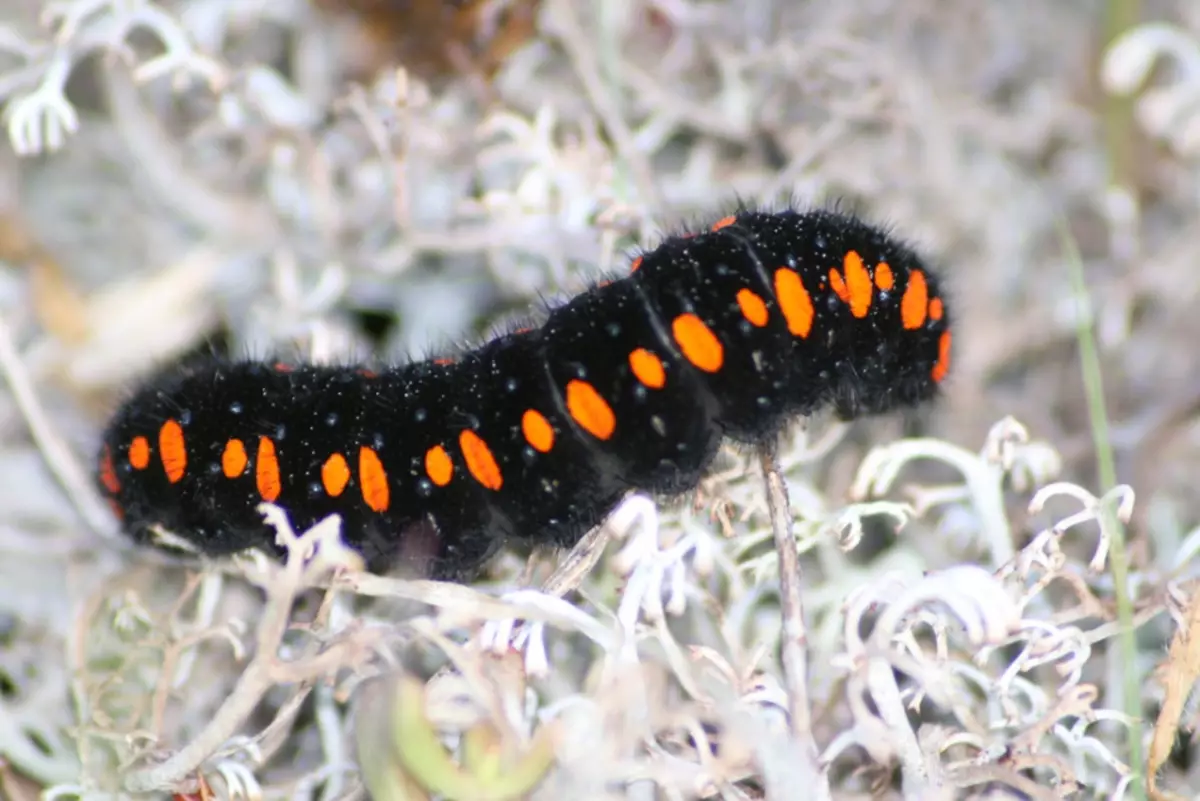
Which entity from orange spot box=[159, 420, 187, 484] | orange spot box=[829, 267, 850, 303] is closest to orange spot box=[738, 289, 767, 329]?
orange spot box=[829, 267, 850, 303]

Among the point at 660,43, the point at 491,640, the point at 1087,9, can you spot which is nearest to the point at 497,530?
the point at 491,640

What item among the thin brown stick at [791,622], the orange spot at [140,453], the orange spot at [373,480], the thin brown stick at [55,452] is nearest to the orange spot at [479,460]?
the orange spot at [373,480]

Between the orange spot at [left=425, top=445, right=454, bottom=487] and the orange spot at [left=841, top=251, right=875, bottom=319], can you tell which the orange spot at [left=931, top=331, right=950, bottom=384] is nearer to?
the orange spot at [left=841, top=251, right=875, bottom=319]

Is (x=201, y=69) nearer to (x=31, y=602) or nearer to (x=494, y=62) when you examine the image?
(x=494, y=62)

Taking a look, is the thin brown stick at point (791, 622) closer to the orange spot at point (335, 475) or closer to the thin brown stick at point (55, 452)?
the orange spot at point (335, 475)

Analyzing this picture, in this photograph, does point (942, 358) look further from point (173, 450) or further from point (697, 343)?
point (173, 450)

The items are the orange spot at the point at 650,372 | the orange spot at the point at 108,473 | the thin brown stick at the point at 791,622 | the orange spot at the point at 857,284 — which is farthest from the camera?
the orange spot at the point at 108,473

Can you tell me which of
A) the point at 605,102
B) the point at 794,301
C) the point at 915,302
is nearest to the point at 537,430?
the point at 794,301
